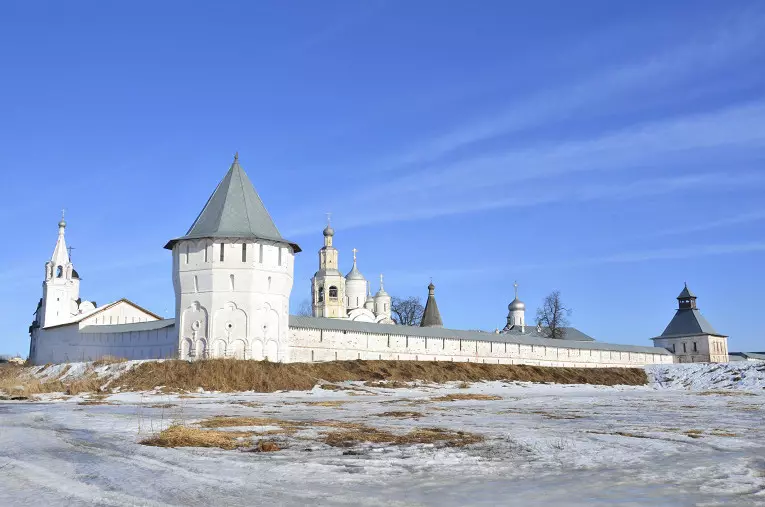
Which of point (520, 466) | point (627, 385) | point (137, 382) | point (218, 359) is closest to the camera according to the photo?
point (520, 466)

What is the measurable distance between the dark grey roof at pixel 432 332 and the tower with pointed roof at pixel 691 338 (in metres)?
8.85

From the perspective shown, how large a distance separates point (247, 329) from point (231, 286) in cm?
185

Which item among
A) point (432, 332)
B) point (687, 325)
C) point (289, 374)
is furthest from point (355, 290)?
point (289, 374)

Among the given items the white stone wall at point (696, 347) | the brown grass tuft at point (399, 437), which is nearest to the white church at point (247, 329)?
the white stone wall at point (696, 347)

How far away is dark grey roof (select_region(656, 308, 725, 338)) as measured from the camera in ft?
206

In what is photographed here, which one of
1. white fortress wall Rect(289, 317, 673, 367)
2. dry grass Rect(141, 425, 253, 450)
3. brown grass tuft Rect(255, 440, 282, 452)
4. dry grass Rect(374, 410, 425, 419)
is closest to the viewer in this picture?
brown grass tuft Rect(255, 440, 282, 452)

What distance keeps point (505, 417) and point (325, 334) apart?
20558 millimetres

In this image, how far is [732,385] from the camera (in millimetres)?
32906

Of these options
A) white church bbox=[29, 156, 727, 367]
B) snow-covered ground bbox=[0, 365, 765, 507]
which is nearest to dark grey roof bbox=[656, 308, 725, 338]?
white church bbox=[29, 156, 727, 367]

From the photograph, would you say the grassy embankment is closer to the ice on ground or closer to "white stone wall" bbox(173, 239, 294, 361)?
"white stone wall" bbox(173, 239, 294, 361)

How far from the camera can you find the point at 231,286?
1143 inches

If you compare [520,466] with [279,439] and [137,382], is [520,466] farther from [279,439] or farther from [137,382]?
[137,382]

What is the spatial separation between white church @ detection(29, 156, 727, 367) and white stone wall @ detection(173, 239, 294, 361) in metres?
0.04

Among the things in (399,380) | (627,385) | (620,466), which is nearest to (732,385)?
(627,385)
